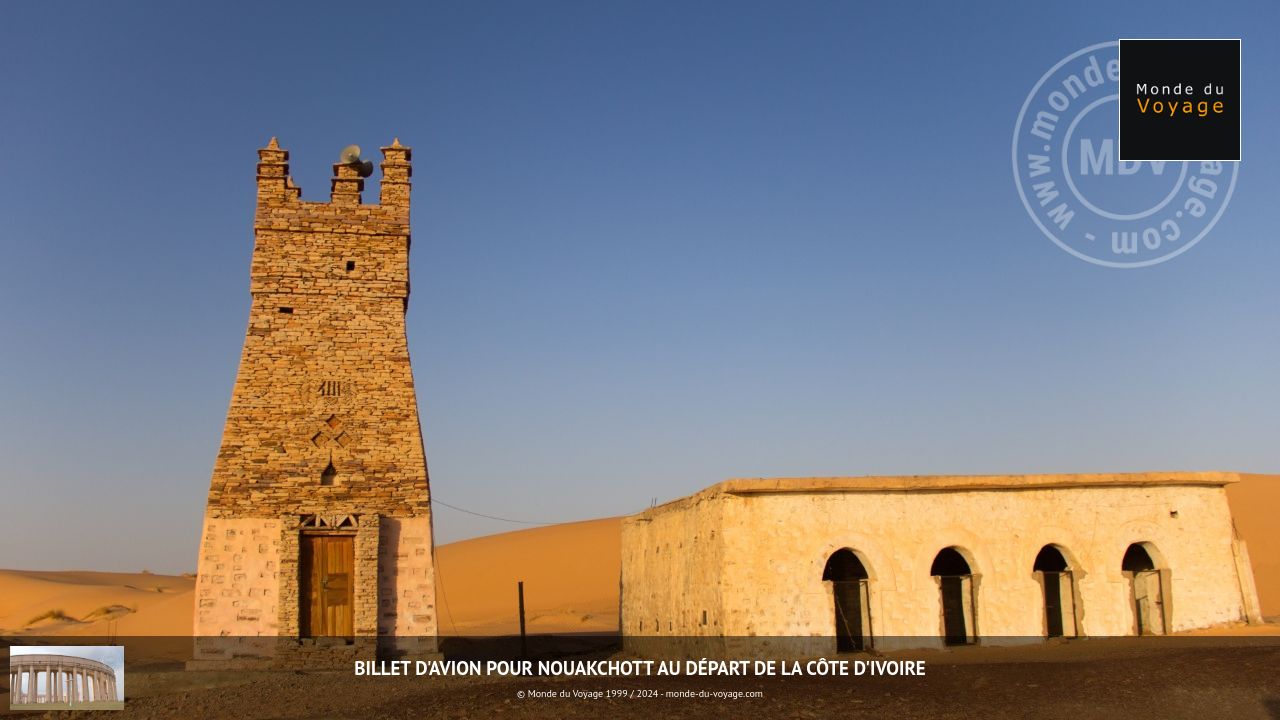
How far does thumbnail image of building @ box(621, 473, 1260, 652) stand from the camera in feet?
57.1

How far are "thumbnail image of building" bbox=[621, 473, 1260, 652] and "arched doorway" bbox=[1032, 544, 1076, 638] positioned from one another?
0.03 metres

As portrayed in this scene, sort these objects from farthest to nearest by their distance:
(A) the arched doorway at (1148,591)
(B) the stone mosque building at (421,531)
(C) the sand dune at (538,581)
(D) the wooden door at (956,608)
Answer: (C) the sand dune at (538,581), (A) the arched doorway at (1148,591), (D) the wooden door at (956,608), (B) the stone mosque building at (421,531)

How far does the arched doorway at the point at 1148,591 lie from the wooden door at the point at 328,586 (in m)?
13.5

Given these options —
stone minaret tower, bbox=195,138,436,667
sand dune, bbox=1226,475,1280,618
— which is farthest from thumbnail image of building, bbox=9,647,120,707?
sand dune, bbox=1226,475,1280,618

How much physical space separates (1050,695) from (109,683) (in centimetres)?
1191

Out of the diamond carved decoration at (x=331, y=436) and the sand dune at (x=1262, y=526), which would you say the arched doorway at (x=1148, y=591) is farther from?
the sand dune at (x=1262, y=526)

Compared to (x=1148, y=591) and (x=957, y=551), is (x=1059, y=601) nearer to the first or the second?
(x=1148, y=591)

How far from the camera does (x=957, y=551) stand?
62.6ft

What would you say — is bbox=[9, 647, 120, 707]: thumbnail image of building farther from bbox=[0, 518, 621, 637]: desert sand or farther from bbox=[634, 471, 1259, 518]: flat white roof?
bbox=[0, 518, 621, 637]: desert sand

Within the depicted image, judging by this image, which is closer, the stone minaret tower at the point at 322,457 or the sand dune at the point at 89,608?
the stone minaret tower at the point at 322,457

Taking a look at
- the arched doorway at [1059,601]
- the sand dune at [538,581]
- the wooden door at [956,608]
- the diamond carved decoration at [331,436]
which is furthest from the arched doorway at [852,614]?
the sand dune at [538,581]

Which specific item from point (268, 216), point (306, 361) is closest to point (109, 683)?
point (306, 361)

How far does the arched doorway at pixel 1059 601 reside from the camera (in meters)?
18.8

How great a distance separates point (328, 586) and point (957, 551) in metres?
11.0
